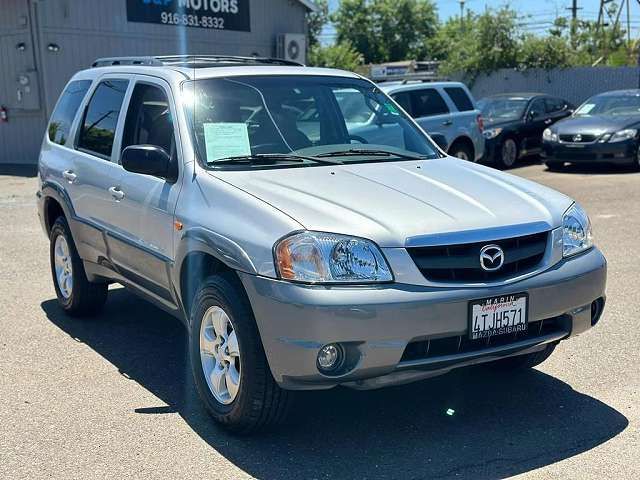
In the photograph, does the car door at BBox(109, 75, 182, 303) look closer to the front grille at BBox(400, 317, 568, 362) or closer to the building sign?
the front grille at BBox(400, 317, 568, 362)

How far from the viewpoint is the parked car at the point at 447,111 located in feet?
45.6

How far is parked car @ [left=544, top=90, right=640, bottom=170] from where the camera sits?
14.9m

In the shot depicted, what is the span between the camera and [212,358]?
4262 millimetres

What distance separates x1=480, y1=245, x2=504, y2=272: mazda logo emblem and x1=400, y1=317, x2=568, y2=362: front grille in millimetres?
334

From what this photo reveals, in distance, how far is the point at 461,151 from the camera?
14586 millimetres

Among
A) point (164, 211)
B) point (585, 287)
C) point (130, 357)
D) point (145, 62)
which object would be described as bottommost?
point (130, 357)

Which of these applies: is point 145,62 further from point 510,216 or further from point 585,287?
point 585,287

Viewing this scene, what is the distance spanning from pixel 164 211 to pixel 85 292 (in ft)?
5.99

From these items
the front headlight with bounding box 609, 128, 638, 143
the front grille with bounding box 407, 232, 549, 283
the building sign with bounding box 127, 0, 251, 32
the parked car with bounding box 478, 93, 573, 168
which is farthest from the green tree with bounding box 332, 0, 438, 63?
the front grille with bounding box 407, 232, 549, 283

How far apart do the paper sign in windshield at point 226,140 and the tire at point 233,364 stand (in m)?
0.82

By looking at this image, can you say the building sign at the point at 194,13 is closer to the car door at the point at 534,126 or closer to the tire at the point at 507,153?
the car door at the point at 534,126

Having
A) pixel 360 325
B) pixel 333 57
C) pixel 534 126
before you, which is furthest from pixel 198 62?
pixel 333 57

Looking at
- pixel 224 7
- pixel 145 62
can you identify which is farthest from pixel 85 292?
pixel 224 7

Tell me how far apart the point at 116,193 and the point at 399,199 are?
6.58 feet
